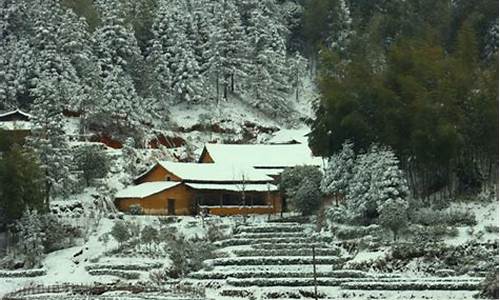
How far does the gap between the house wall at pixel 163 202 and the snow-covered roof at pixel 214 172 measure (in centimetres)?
80

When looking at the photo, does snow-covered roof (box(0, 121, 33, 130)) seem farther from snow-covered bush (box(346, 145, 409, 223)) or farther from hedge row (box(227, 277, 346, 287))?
hedge row (box(227, 277, 346, 287))

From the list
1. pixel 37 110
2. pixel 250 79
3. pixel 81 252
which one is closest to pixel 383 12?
pixel 250 79

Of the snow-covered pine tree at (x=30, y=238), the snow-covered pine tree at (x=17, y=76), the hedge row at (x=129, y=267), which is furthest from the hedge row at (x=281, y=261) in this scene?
the snow-covered pine tree at (x=17, y=76)

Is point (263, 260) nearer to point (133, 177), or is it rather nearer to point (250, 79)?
point (133, 177)

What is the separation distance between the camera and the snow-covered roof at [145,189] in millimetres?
43219

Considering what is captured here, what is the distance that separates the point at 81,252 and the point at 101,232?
2654mm

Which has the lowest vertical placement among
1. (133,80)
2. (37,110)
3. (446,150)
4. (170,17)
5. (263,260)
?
(263,260)

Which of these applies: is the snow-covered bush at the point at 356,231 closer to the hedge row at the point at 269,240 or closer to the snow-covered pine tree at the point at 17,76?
the hedge row at the point at 269,240

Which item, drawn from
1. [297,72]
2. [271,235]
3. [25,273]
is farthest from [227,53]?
[25,273]

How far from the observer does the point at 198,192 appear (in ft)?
146

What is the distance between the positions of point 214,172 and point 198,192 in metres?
2.15

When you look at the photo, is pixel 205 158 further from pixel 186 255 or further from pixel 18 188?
pixel 186 255

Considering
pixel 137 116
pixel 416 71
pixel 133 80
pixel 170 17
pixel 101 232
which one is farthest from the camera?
pixel 170 17

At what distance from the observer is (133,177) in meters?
47.3
